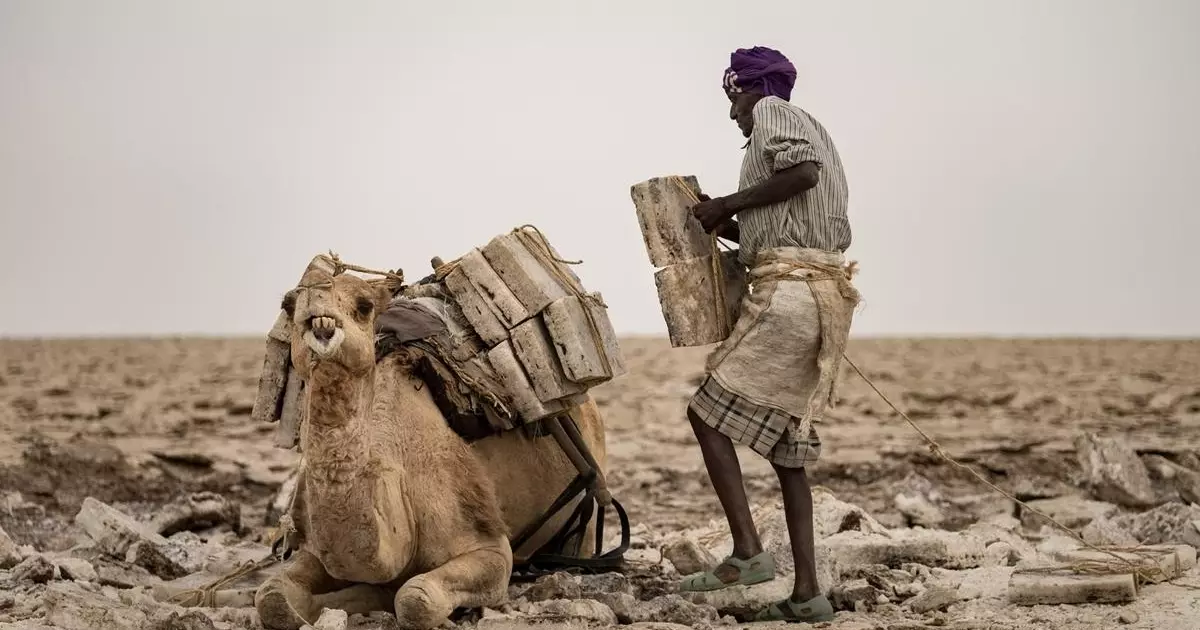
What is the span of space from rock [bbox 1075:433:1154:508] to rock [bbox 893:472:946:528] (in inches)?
45.9

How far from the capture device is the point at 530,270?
8.12 metres

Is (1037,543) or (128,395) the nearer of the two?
(1037,543)

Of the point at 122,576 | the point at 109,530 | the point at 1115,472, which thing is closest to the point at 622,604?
the point at 122,576

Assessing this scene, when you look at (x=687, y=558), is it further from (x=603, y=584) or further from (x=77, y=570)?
(x=77, y=570)

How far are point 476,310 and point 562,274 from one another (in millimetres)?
467

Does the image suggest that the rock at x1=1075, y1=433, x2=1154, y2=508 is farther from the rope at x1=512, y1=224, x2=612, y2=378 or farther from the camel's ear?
the camel's ear

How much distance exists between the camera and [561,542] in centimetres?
884

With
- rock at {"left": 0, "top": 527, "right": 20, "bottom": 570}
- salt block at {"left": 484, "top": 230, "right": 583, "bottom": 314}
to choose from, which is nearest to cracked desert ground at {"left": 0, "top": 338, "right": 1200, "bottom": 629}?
rock at {"left": 0, "top": 527, "right": 20, "bottom": 570}

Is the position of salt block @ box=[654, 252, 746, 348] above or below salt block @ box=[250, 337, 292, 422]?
above

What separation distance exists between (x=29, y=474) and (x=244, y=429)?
6.41 m

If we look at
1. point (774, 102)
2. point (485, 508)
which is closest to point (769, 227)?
point (774, 102)

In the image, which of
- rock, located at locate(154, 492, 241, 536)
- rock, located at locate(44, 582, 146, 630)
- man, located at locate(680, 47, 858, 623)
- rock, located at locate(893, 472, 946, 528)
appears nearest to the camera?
rock, located at locate(44, 582, 146, 630)

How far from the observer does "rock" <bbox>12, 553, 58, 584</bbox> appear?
8266 mm

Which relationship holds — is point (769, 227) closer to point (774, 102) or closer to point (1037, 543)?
point (774, 102)
